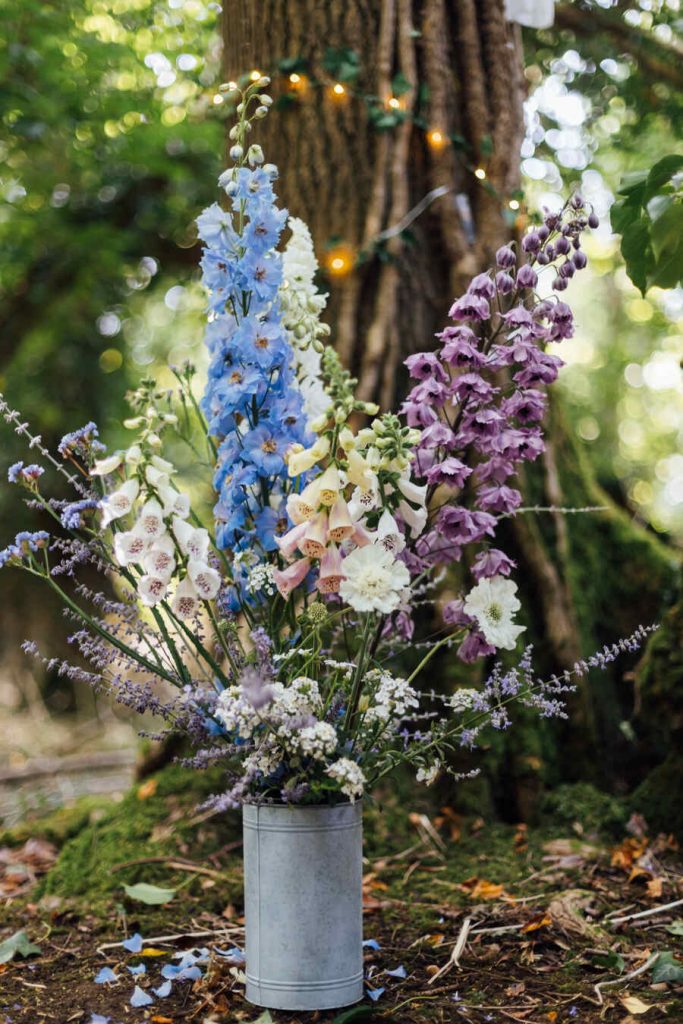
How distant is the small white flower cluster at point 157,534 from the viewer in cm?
172

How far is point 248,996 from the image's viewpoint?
1.86 meters

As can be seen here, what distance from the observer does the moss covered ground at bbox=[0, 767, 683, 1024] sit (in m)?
1.87

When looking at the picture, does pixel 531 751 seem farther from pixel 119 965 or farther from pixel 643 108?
pixel 643 108

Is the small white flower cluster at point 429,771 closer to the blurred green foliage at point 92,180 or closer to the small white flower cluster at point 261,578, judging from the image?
the small white flower cluster at point 261,578

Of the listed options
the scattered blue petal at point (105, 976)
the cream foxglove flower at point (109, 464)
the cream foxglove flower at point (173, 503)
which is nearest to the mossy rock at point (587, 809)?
the scattered blue petal at point (105, 976)

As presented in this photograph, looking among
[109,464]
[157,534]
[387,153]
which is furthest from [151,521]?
[387,153]

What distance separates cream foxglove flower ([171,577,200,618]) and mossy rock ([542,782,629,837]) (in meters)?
1.62

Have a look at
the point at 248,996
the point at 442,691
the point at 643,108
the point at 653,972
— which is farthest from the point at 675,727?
the point at 643,108

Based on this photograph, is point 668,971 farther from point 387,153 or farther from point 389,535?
point 387,153

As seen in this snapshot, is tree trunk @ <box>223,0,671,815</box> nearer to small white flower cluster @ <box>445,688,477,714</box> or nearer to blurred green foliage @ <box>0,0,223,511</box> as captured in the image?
small white flower cluster @ <box>445,688,477,714</box>

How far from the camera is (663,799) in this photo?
2814 millimetres

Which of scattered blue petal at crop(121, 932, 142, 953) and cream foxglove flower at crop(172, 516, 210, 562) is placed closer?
cream foxglove flower at crop(172, 516, 210, 562)

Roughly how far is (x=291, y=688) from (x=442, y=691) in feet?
4.64

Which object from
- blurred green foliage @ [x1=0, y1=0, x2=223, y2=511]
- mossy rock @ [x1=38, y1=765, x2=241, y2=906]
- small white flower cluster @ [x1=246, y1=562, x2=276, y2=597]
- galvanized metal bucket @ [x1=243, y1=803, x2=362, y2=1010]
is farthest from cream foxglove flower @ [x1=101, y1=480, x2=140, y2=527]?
blurred green foliage @ [x1=0, y1=0, x2=223, y2=511]
